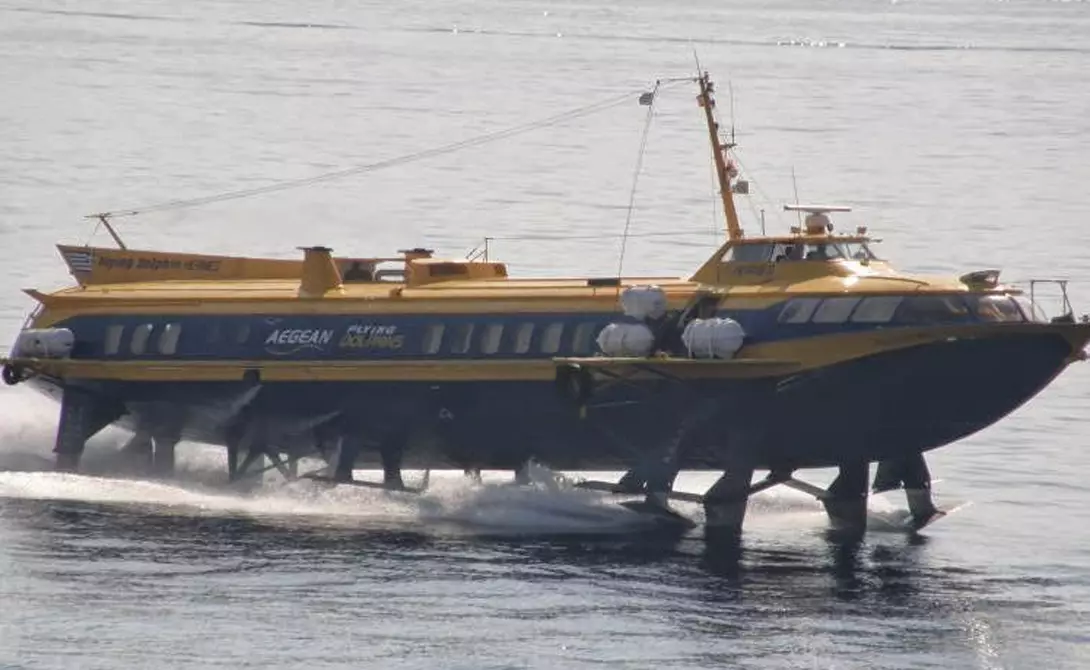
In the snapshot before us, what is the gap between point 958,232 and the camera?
286ft

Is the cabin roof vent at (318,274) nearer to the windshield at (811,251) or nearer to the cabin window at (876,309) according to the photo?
the windshield at (811,251)

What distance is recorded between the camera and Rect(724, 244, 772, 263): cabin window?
44.7 meters

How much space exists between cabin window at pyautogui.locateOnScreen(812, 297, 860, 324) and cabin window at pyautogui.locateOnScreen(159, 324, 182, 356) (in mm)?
13129

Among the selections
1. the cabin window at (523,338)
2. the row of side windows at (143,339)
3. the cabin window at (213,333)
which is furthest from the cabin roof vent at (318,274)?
the cabin window at (523,338)

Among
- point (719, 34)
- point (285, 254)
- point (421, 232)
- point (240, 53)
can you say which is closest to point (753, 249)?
point (285, 254)

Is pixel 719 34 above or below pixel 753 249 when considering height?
above

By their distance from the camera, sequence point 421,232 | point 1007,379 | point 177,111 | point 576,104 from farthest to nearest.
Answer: point 576,104, point 177,111, point 421,232, point 1007,379

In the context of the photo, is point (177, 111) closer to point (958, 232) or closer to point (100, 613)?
point (958, 232)

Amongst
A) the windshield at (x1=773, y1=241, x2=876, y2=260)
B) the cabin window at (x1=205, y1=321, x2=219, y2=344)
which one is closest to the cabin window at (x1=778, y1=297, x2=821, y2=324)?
the windshield at (x1=773, y1=241, x2=876, y2=260)

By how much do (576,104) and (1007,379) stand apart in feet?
296

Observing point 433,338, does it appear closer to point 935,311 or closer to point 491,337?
point 491,337

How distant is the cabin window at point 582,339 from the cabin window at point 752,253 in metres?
2.95

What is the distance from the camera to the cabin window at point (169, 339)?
48.2 metres

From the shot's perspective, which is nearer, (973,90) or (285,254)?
(285,254)
